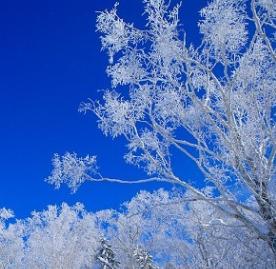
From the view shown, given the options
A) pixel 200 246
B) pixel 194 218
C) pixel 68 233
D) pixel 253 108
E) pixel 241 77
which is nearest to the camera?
pixel 253 108

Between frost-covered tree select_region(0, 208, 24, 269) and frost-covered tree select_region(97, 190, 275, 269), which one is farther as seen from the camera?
frost-covered tree select_region(0, 208, 24, 269)

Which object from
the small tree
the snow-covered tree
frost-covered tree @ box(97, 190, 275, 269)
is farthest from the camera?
the snow-covered tree

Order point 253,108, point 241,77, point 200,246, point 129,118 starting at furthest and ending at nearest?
point 200,246 → point 129,118 → point 241,77 → point 253,108

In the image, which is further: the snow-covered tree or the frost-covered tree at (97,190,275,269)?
the snow-covered tree

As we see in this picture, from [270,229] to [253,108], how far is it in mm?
2893

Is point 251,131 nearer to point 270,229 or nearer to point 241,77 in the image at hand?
point 241,77

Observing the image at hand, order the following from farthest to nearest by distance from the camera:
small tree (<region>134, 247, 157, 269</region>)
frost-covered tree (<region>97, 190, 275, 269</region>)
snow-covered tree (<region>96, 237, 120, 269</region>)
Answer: snow-covered tree (<region>96, 237, 120, 269</region>) → small tree (<region>134, 247, 157, 269</region>) → frost-covered tree (<region>97, 190, 275, 269</region>)

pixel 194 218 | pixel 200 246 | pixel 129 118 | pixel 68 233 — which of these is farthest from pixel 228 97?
pixel 68 233

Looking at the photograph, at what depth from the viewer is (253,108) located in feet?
33.9

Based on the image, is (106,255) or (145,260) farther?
(106,255)

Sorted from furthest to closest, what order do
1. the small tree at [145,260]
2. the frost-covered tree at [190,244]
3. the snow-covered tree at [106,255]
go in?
the snow-covered tree at [106,255] → the small tree at [145,260] → the frost-covered tree at [190,244]

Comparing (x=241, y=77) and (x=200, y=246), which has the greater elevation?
(x=200, y=246)

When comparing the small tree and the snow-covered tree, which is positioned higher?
the snow-covered tree

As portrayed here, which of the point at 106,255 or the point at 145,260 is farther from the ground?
the point at 106,255
